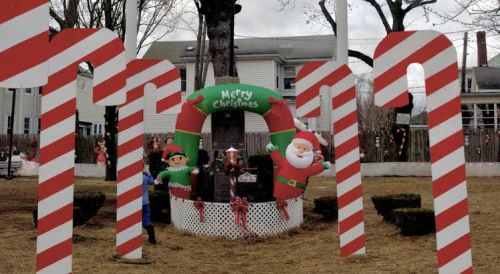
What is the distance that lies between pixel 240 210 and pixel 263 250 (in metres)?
1.00

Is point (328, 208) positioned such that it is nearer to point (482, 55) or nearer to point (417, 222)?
point (417, 222)

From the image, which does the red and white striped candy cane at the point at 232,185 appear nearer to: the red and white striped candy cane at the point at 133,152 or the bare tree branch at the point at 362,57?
the red and white striped candy cane at the point at 133,152

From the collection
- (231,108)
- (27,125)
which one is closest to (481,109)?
(231,108)

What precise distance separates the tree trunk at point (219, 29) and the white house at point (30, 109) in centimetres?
1921

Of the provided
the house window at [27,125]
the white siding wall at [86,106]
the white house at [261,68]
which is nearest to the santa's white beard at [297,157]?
the white house at [261,68]

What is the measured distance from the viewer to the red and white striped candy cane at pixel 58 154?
4254mm

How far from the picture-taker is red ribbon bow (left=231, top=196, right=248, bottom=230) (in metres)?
9.84

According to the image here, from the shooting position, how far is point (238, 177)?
10500 mm

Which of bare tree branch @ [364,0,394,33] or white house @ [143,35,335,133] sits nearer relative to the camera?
bare tree branch @ [364,0,394,33]

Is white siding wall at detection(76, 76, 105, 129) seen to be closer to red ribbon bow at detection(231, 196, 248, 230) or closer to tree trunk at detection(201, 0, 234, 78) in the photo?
tree trunk at detection(201, 0, 234, 78)

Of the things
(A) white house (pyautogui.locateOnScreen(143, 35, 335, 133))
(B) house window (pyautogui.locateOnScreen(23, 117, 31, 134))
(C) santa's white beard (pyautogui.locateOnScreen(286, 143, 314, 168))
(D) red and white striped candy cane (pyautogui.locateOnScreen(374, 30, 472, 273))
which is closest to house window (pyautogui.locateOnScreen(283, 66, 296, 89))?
(A) white house (pyautogui.locateOnScreen(143, 35, 335, 133))

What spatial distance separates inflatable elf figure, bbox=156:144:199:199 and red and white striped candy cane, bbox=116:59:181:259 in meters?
2.81

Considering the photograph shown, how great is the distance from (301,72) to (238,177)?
4.16 metres

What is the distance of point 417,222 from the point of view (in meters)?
8.60
